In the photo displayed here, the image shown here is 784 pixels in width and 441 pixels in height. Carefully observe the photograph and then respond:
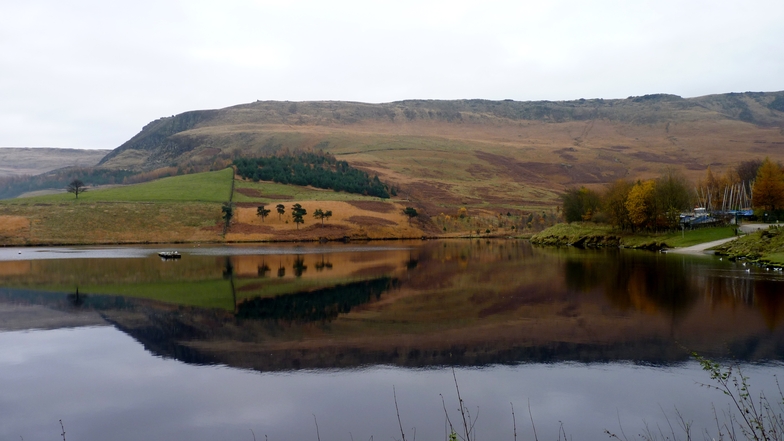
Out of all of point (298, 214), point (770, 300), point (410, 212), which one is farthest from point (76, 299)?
point (410, 212)

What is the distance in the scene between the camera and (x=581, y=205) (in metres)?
85.3

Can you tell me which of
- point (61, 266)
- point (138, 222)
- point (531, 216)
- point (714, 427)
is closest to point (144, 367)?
point (714, 427)

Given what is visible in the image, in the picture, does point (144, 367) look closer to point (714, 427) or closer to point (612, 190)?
point (714, 427)

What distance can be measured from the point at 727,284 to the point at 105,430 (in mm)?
30267

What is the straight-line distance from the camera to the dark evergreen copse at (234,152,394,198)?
5251 inches

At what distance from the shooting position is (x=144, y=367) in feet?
59.3

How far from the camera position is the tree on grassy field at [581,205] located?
3253 inches

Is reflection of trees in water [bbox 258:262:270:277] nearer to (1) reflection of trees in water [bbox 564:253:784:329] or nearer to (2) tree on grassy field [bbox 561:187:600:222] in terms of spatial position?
(1) reflection of trees in water [bbox 564:253:784:329]

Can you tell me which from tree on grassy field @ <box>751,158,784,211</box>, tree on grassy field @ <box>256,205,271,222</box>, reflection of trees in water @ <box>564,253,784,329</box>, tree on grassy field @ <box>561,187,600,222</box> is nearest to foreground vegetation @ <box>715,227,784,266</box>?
reflection of trees in water @ <box>564,253,784,329</box>

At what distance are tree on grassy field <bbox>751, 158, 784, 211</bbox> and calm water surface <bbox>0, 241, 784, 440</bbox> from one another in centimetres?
3577

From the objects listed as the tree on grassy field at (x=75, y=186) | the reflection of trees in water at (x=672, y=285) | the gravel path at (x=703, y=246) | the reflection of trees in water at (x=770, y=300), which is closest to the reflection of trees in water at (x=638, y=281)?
the reflection of trees in water at (x=672, y=285)

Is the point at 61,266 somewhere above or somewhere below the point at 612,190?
below

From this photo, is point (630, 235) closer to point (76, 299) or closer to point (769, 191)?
point (769, 191)

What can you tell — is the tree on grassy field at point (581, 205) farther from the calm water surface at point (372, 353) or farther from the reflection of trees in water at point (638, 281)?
the calm water surface at point (372, 353)
